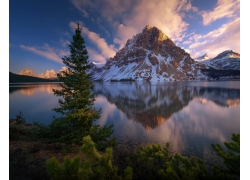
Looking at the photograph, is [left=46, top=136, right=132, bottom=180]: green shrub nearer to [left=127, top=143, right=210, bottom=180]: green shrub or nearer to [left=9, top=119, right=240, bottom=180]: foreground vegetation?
[left=9, top=119, right=240, bottom=180]: foreground vegetation

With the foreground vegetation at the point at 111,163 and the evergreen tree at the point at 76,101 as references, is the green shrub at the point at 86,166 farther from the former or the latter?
the evergreen tree at the point at 76,101

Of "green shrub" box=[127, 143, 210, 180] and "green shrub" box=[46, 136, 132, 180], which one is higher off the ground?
"green shrub" box=[46, 136, 132, 180]

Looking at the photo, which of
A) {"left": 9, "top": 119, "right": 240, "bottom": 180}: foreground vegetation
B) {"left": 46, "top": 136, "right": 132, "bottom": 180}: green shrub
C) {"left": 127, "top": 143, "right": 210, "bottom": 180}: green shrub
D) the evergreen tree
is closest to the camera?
{"left": 46, "top": 136, "right": 132, "bottom": 180}: green shrub

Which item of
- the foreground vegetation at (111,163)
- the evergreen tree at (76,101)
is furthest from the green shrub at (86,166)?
the evergreen tree at (76,101)

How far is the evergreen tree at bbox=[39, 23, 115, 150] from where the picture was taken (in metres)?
7.95

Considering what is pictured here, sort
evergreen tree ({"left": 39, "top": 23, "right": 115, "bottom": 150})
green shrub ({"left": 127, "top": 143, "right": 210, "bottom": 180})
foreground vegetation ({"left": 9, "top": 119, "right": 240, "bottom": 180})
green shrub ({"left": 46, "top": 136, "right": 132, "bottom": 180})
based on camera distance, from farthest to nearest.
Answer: evergreen tree ({"left": 39, "top": 23, "right": 115, "bottom": 150})
green shrub ({"left": 127, "top": 143, "right": 210, "bottom": 180})
foreground vegetation ({"left": 9, "top": 119, "right": 240, "bottom": 180})
green shrub ({"left": 46, "top": 136, "right": 132, "bottom": 180})

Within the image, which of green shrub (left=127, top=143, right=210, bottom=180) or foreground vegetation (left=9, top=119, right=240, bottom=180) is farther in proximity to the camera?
green shrub (left=127, top=143, right=210, bottom=180)

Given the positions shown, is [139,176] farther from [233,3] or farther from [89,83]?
[233,3]

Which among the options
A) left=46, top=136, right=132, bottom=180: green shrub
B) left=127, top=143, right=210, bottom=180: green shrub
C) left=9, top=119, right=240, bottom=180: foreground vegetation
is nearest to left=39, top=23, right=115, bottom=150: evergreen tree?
left=9, top=119, right=240, bottom=180: foreground vegetation

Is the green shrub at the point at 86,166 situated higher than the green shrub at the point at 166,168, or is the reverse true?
the green shrub at the point at 86,166

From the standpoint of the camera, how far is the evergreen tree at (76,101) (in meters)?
7.95

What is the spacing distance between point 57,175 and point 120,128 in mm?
13317

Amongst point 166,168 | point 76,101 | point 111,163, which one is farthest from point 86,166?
point 76,101

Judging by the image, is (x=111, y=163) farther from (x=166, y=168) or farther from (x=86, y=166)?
(x=166, y=168)
